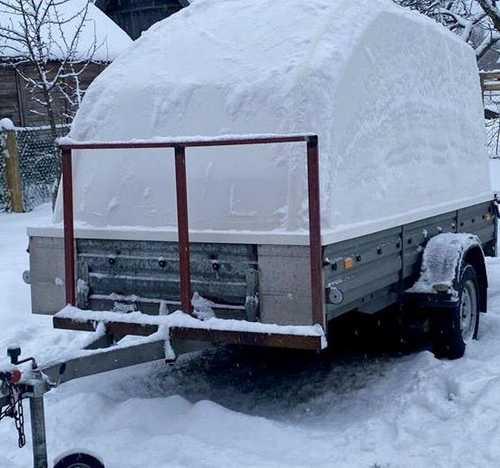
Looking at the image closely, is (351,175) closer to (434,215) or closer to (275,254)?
(275,254)

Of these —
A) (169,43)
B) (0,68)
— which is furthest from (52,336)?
(0,68)

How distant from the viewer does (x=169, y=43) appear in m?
6.04

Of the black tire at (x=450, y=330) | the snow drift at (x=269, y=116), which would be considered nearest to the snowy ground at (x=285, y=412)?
the black tire at (x=450, y=330)

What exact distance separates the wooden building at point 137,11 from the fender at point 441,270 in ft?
65.3

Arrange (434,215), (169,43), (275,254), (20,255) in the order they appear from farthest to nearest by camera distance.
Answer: (20,255)
(434,215)
(169,43)
(275,254)

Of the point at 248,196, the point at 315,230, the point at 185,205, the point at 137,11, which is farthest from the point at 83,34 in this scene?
the point at 315,230

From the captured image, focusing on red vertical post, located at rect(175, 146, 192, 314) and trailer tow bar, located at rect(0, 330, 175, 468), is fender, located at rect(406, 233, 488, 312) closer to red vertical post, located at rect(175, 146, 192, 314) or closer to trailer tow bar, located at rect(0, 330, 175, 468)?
red vertical post, located at rect(175, 146, 192, 314)

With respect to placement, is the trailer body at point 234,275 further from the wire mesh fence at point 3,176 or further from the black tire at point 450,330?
the wire mesh fence at point 3,176

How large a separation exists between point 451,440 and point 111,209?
261 centimetres

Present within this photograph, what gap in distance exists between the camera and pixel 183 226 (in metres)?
4.91

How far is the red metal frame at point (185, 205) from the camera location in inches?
180

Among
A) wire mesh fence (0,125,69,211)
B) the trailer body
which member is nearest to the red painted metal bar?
the trailer body

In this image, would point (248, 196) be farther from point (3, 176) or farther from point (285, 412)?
point (3, 176)

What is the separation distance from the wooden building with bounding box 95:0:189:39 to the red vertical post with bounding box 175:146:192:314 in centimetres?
2096
